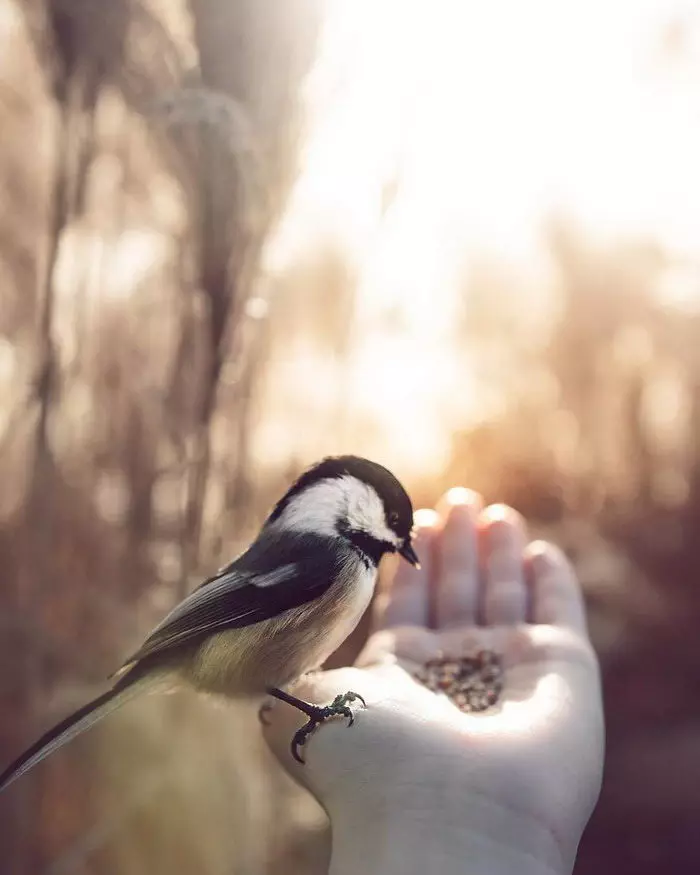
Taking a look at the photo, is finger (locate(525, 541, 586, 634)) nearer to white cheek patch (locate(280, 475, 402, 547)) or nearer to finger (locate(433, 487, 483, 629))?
finger (locate(433, 487, 483, 629))

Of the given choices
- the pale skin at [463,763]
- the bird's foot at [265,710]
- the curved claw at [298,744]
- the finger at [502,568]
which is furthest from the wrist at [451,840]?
the finger at [502,568]

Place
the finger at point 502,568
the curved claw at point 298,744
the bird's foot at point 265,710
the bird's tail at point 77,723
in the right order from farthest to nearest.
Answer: the finger at point 502,568 < the bird's foot at point 265,710 < the curved claw at point 298,744 < the bird's tail at point 77,723

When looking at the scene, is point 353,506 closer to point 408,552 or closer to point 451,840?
point 408,552

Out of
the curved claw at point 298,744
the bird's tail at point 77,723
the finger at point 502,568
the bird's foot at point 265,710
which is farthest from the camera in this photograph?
the finger at point 502,568

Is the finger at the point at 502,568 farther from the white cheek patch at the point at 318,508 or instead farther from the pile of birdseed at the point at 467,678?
the white cheek patch at the point at 318,508

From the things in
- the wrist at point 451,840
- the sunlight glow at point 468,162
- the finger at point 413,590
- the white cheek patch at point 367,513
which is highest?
the sunlight glow at point 468,162

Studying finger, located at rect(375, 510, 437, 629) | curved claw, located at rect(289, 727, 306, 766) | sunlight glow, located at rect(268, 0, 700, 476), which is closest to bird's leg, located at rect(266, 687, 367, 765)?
curved claw, located at rect(289, 727, 306, 766)

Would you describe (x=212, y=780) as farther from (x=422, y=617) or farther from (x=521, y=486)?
(x=521, y=486)

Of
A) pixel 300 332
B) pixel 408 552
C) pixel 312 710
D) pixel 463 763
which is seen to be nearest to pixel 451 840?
pixel 463 763
